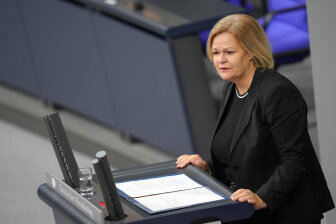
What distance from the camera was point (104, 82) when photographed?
5.37m

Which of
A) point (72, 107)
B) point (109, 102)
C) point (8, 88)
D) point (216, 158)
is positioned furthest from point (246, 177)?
point (8, 88)

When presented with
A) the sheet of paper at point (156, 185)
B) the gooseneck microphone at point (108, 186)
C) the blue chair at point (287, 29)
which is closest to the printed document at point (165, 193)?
the sheet of paper at point (156, 185)

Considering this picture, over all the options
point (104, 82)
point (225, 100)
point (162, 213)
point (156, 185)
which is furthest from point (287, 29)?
point (162, 213)

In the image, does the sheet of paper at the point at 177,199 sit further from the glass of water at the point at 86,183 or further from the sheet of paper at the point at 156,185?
the glass of water at the point at 86,183

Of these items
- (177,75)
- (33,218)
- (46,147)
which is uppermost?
(177,75)

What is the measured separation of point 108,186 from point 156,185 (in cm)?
38

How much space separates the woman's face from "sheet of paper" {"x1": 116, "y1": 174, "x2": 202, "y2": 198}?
1.28ft

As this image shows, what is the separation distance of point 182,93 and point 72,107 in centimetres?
119

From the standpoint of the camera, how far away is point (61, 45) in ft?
18.1

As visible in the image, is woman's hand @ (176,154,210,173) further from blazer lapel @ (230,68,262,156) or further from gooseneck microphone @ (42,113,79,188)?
gooseneck microphone @ (42,113,79,188)

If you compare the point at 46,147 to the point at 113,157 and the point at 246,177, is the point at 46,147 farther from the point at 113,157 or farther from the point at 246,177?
the point at 246,177

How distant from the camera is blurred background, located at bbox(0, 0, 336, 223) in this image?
16.0 ft

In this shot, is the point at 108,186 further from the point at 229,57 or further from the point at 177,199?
the point at 229,57

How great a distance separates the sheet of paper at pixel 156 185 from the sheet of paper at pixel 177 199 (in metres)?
0.05
